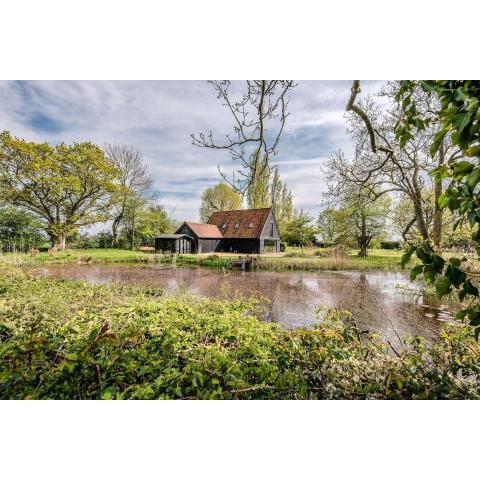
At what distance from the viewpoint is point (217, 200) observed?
3289 mm

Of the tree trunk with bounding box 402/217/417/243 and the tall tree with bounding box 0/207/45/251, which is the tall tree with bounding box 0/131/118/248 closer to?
the tall tree with bounding box 0/207/45/251

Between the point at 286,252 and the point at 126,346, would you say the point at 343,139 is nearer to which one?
the point at 286,252

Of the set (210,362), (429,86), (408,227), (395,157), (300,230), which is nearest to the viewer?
(429,86)

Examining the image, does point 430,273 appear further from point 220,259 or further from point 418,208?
point 220,259

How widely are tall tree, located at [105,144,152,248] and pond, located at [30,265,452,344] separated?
83 cm

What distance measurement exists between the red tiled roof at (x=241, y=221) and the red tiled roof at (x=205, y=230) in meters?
0.06

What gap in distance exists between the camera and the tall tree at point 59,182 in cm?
302

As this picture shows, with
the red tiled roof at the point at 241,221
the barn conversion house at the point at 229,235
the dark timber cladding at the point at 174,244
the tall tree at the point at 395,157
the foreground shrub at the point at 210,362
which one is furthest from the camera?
the dark timber cladding at the point at 174,244

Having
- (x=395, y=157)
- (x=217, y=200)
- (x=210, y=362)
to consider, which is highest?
(x=395, y=157)

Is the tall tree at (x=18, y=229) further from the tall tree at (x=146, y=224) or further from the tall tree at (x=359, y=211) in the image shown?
the tall tree at (x=359, y=211)

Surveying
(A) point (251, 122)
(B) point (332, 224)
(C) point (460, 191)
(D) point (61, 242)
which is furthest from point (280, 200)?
(D) point (61, 242)

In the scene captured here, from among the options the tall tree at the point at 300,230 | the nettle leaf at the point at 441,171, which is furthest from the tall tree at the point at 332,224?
the nettle leaf at the point at 441,171

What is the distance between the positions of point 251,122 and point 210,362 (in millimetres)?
2036

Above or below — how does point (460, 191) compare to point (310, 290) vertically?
above
